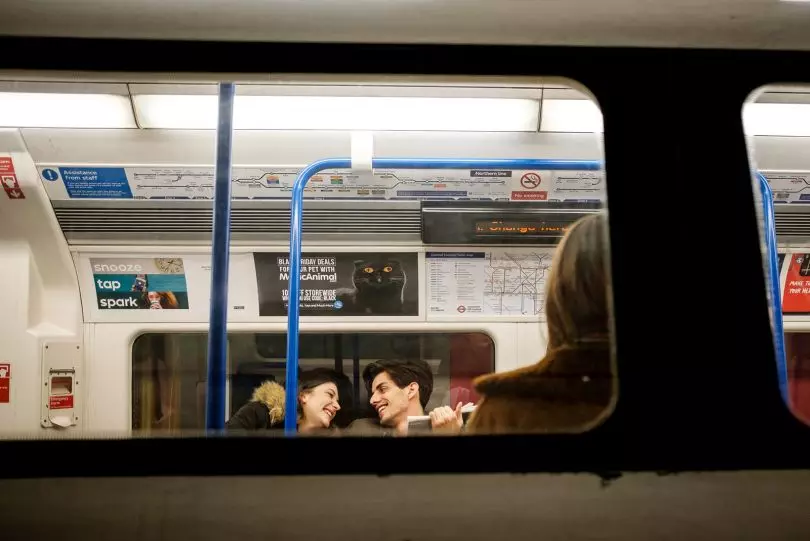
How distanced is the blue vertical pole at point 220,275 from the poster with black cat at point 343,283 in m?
2.40

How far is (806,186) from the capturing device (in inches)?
150

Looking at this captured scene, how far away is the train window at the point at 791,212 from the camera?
318cm

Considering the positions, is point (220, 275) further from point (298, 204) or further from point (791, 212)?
point (791, 212)

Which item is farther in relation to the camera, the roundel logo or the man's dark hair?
the man's dark hair

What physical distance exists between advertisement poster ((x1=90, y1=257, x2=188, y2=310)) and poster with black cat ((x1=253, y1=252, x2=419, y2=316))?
49 centimetres

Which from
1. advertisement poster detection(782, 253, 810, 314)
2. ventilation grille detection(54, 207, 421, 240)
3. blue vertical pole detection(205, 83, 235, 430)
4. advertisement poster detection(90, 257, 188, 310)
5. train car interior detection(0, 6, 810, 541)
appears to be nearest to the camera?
train car interior detection(0, 6, 810, 541)

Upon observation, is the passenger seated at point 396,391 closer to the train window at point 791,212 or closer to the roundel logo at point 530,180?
the roundel logo at point 530,180

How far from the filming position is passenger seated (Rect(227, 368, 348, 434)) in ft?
13.0

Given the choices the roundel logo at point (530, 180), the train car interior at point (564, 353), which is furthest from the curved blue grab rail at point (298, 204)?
the train car interior at point (564, 353)

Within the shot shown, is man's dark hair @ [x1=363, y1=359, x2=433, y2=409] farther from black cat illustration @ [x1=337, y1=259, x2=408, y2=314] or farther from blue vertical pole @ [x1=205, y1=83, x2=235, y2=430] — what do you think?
blue vertical pole @ [x1=205, y1=83, x2=235, y2=430]

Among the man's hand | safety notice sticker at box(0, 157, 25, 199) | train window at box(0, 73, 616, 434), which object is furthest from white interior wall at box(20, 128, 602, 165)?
the man's hand

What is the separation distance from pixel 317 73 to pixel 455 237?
277cm

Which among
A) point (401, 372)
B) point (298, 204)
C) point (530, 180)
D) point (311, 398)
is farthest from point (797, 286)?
point (298, 204)

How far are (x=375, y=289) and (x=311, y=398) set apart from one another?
773 millimetres
